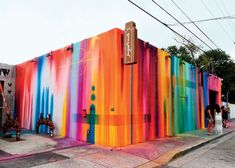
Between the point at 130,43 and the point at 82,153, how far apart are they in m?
4.55

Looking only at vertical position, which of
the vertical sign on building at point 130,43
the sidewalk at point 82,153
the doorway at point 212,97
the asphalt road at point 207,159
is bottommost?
the asphalt road at point 207,159

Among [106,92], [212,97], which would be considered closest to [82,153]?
[106,92]

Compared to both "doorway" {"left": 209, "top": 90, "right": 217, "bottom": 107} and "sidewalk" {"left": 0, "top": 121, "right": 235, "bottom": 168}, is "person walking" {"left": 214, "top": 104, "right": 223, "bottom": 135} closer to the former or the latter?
"sidewalk" {"left": 0, "top": 121, "right": 235, "bottom": 168}

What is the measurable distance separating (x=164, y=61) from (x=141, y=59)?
2.62 meters

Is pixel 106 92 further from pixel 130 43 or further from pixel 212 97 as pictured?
pixel 212 97

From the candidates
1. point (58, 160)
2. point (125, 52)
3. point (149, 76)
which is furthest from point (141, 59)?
point (58, 160)

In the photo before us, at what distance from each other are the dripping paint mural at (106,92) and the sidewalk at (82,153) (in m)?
0.85

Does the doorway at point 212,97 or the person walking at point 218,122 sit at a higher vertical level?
the doorway at point 212,97

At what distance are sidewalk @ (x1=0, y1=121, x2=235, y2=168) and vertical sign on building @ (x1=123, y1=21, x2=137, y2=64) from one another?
3.44 metres

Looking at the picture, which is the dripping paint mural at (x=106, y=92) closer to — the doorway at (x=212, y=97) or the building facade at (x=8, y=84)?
the building facade at (x=8, y=84)

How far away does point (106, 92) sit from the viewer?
9969mm

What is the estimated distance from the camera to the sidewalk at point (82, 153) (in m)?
7.25

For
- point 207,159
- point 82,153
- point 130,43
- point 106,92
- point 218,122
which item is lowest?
point 207,159

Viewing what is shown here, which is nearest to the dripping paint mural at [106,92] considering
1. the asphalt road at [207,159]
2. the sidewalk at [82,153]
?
the sidewalk at [82,153]
